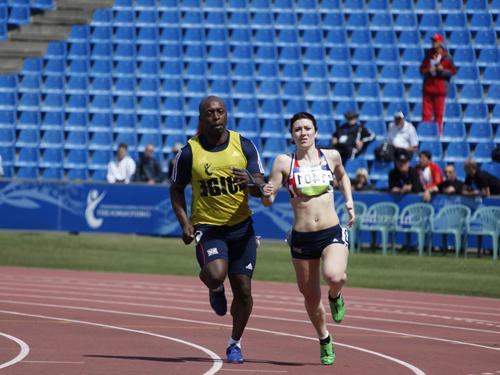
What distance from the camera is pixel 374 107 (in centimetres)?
2891

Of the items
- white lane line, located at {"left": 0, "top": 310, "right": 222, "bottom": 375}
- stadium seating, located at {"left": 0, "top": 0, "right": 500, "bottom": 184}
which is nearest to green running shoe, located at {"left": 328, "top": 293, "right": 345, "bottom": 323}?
white lane line, located at {"left": 0, "top": 310, "right": 222, "bottom": 375}

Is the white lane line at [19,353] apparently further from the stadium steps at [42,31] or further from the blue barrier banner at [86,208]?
the stadium steps at [42,31]

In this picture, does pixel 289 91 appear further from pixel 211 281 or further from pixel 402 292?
pixel 211 281

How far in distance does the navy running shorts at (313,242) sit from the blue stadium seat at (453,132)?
733 inches

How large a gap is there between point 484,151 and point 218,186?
62.7 feet

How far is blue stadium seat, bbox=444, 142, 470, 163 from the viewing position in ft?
89.6

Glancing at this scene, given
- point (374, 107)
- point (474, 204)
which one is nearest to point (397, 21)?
point (374, 107)

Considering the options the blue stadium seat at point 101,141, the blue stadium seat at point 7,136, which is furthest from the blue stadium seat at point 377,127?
the blue stadium seat at point 7,136

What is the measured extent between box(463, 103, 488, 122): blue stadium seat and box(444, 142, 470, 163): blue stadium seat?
3.73 feet

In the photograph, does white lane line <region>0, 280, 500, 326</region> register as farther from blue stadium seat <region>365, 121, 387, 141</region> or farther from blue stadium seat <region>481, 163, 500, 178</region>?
blue stadium seat <region>365, 121, 387, 141</region>

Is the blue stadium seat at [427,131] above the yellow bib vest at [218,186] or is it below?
above

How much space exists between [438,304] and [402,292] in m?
1.88

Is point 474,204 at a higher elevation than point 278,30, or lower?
lower

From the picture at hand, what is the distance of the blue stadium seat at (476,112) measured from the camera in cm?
2853
